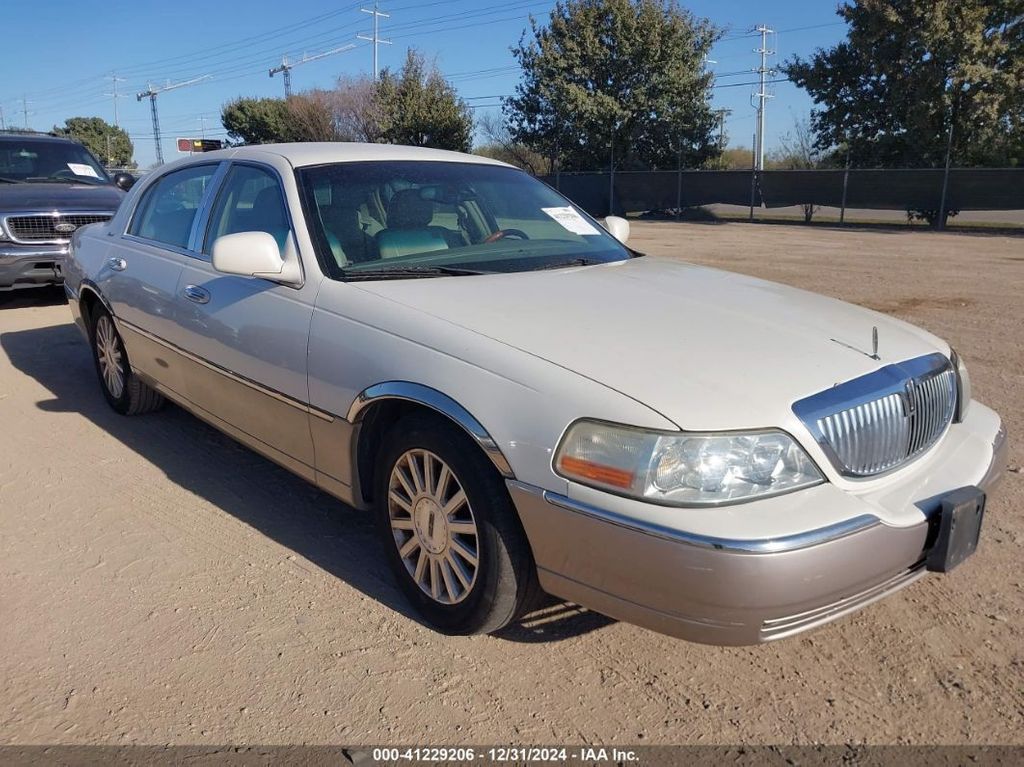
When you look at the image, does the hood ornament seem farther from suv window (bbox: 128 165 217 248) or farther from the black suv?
the black suv

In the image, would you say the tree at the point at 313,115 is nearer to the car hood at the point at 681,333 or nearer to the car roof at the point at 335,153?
the car roof at the point at 335,153

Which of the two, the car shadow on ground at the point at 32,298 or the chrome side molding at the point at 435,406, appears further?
the car shadow on ground at the point at 32,298

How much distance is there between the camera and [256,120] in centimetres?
4978

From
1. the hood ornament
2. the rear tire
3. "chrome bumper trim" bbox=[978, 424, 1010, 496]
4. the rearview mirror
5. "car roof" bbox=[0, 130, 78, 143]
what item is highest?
"car roof" bbox=[0, 130, 78, 143]

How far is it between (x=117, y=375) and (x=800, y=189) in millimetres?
25437

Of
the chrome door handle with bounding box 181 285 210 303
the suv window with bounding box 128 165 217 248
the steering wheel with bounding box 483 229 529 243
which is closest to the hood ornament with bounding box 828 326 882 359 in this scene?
the steering wheel with bounding box 483 229 529 243

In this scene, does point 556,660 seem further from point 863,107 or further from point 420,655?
point 863,107

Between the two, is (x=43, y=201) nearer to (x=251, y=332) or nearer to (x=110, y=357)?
(x=110, y=357)

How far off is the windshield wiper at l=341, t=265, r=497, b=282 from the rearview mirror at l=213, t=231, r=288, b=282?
0.93 feet

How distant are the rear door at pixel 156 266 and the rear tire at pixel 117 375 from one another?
25 centimetres

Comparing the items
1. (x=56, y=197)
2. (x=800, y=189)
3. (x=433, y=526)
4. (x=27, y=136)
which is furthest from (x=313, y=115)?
(x=433, y=526)

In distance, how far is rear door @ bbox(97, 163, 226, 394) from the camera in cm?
438

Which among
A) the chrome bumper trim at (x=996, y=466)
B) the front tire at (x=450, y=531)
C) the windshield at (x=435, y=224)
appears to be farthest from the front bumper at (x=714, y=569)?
the windshield at (x=435, y=224)

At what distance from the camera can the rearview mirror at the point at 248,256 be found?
3.35 m
